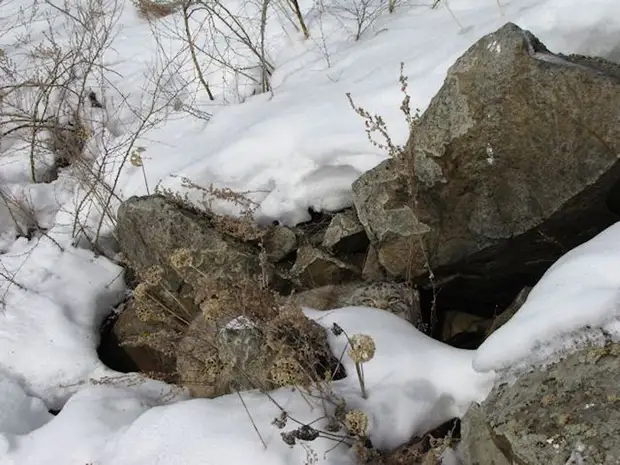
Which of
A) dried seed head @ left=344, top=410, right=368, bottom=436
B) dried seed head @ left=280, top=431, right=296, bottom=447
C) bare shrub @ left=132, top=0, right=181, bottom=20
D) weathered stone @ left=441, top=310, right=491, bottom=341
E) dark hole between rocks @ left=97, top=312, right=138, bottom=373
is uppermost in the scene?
bare shrub @ left=132, top=0, right=181, bottom=20

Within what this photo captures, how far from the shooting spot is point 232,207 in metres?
4.11

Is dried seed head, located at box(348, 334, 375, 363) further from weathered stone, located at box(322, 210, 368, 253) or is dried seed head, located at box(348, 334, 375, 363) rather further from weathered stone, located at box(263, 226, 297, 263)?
weathered stone, located at box(263, 226, 297, 263)

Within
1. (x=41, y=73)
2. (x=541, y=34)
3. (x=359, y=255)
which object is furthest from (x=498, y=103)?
(x=41, y=73)

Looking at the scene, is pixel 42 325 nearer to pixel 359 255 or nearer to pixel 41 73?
pixel 359 255

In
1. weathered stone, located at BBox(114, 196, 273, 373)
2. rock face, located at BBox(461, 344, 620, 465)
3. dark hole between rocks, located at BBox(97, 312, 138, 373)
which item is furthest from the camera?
dark hole between rocks, located at BBox(97, 312, 138, 373)

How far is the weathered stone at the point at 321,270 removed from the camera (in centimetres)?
377

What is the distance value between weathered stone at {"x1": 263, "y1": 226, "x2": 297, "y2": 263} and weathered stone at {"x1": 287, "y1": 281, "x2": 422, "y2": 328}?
36 centimetres

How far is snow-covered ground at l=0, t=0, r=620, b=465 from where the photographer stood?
8.18 ft

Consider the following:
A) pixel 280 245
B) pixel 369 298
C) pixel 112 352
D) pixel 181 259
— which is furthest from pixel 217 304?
pixel 112 352

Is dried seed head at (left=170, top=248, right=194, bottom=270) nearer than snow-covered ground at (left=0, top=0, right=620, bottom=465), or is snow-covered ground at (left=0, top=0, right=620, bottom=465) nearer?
snow-covered ground at (left=0, top=0, right=620, bottom=465)

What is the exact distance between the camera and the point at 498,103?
3.01 meters

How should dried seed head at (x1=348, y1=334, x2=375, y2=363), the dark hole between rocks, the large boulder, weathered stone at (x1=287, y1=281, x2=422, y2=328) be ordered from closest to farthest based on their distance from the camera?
dried seed head at (x1=348, y1=334, x2=375, y2=363) < the large boulder < weathered stone at (x1=287, y1=281, x2=422, y2=328) < the dark hole between rocks

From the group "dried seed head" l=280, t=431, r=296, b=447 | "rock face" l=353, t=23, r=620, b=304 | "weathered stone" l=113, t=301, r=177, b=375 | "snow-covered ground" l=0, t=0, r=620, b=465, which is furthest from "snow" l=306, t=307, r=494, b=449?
"weathered stone" l=113, t=301, r=177, b=375

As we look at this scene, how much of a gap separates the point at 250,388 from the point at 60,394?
5.02 ft
